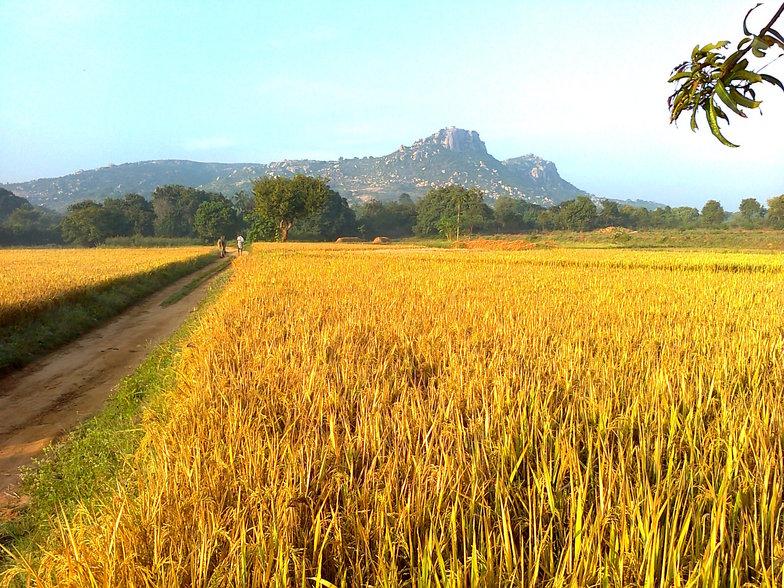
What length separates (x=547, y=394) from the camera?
8.69 feet

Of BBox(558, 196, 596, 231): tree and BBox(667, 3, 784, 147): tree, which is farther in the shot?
BBox(558, 196, 596, 231): tree

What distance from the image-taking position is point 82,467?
12.2 ft

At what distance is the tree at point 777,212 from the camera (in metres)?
81.9

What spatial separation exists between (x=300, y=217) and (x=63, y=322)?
48243 millimetres

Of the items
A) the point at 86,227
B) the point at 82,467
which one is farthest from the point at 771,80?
the point at 86,227

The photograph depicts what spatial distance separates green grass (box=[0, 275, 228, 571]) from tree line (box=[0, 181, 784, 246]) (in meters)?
50.3

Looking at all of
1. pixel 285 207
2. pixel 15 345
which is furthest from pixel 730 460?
pixel 285 207

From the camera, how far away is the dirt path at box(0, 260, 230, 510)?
173 inches

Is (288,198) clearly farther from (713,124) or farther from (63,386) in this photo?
(713,124)

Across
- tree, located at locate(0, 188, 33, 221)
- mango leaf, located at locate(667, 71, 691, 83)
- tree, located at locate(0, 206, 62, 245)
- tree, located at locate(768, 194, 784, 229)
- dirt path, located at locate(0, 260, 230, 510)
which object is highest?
tree, located at locate(0, 188, 33, 221)

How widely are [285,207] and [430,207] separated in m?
55.0

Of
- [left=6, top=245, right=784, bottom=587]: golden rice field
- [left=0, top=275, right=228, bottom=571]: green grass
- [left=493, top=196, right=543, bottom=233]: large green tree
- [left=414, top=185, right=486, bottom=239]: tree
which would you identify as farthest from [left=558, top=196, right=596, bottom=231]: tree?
[left=0, top=275, right=228, bottom=571]: green grass

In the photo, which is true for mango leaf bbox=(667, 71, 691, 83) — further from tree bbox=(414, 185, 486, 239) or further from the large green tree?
the large green tree

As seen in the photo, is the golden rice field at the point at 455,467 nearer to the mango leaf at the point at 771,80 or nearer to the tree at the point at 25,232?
the mango leaf at the point at 771,80
